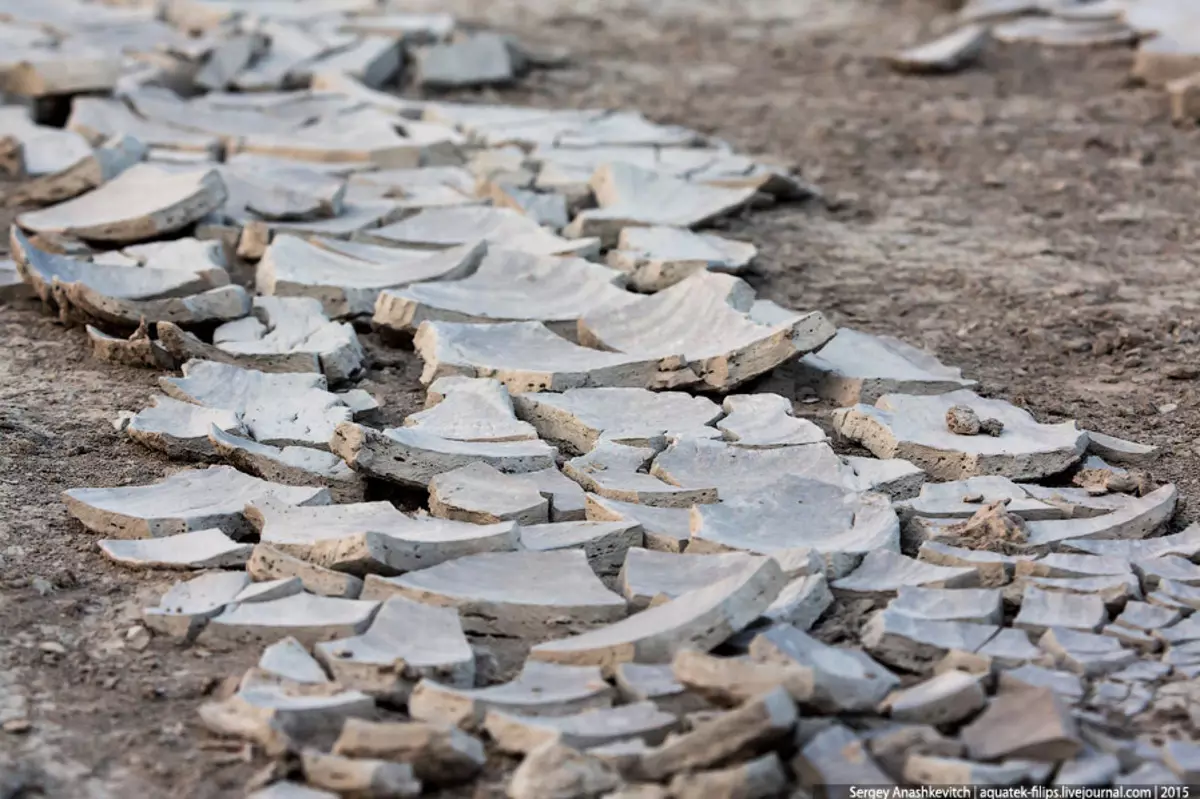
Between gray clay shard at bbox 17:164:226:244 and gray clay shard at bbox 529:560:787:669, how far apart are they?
2158 mm

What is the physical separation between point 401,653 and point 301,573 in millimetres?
296

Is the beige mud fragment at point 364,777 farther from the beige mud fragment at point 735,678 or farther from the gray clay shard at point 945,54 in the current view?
the gray clay shard at point 945,54

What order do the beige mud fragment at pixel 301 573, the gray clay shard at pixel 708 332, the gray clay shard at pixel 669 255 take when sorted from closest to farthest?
the beige mud fragment at pixel 301 573
the gray clay shard at pixel 708 332
the gray clay shard at pixel 669 255

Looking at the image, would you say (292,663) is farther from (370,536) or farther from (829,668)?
(829,668)

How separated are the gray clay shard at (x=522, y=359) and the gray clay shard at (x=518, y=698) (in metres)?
1.06

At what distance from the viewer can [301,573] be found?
2.25 metres

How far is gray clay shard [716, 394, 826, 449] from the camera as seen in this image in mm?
2742

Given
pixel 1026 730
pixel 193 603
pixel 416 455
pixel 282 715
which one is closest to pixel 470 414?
pixel 416 455

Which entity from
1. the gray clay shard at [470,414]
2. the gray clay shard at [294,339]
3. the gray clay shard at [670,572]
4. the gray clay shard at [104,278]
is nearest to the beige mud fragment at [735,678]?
the gray clay shard at [670,572]

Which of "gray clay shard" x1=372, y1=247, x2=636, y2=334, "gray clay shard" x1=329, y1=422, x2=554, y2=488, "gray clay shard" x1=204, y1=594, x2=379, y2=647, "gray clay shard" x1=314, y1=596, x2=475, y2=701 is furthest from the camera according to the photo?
"gray clay shard" x1=372, y1=247, x2=636, y2=334

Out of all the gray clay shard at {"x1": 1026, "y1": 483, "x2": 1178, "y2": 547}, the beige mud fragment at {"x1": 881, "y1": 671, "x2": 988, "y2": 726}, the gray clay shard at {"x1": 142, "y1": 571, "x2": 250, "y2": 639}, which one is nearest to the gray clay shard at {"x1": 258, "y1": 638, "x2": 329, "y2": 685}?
the gray clay shard at {"x1": 142, "y1": 571, "x2": 250, "y2": 639}

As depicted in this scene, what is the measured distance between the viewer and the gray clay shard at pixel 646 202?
396 centimetres

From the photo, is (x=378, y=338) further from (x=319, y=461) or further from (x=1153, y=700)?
(x=1153, y=700)

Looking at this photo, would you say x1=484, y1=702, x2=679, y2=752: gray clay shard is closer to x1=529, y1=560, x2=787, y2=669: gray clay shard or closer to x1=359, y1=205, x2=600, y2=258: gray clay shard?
x1=529, y1=560, x2=787, y2=669: gray clay shard
